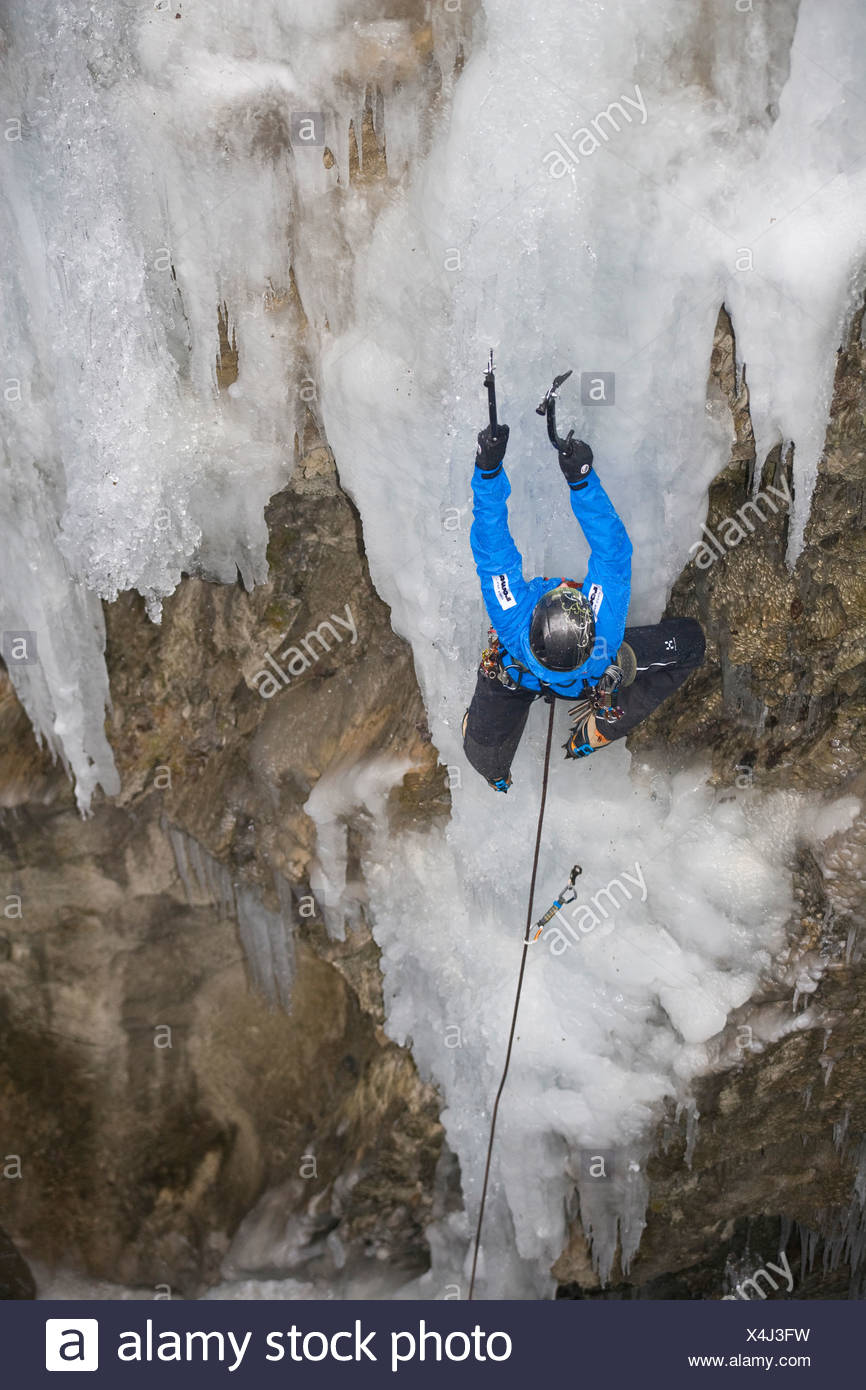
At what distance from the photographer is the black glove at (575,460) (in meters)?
3.33

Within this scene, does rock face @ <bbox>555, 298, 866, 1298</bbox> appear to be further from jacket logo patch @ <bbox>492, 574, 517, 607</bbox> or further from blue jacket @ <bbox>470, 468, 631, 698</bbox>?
jacket logo patch @ <bbox>492, 574, 517, 607</bbox>

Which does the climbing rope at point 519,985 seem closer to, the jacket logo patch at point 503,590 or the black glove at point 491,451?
the jacket logo patch at point 503,590

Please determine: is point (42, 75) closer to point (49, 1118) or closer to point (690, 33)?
point (690, 33)

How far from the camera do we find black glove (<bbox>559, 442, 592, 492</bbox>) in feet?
10.9

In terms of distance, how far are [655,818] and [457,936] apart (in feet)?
3.75

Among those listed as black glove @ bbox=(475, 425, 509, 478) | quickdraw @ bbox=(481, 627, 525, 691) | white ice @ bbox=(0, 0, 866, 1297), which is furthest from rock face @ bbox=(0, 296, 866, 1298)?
black glove @ bbox=(475, 425, 509, 478)

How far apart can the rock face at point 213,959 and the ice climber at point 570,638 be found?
87 cm

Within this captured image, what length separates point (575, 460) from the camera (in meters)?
3.34

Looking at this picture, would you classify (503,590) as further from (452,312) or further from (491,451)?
(452,312)

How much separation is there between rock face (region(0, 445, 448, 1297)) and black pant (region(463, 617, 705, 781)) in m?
0.80

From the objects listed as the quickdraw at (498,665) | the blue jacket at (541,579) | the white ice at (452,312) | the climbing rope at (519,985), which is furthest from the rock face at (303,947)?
the quickdraw at (498,665)

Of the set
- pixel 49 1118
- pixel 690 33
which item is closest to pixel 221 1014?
pixel 49 1118

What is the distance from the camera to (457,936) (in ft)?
17.4

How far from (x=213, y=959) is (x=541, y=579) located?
124 inches
